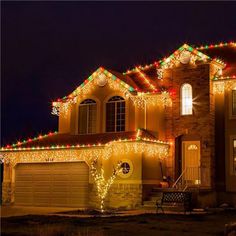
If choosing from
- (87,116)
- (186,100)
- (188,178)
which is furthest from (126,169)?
(186,100)

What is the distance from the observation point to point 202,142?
2622cm

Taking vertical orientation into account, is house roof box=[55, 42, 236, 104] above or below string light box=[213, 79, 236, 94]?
above

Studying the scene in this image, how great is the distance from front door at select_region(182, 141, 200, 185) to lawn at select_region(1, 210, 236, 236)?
248 inches

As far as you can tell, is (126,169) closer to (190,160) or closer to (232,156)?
(190,160)

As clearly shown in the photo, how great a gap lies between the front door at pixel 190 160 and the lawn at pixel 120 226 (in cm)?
629

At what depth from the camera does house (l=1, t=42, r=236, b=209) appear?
84.1 ft

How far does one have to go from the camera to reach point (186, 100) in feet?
89.1

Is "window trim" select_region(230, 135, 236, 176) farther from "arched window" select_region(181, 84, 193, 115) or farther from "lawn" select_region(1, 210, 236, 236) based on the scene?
"lawn" select_region(1, 210, 236, 236)

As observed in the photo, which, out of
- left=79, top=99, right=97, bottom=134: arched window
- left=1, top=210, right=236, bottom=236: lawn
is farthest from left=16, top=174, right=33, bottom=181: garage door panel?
left=1, top=210, right=236, bottom=236: lawn

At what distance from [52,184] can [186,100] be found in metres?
8.24

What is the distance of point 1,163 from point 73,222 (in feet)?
44.6

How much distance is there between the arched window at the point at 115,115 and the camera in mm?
28016

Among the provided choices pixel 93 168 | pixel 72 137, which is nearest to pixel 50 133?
pixel 72 137

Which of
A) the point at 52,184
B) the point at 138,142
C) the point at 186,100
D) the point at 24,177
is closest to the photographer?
the point at 138,142
